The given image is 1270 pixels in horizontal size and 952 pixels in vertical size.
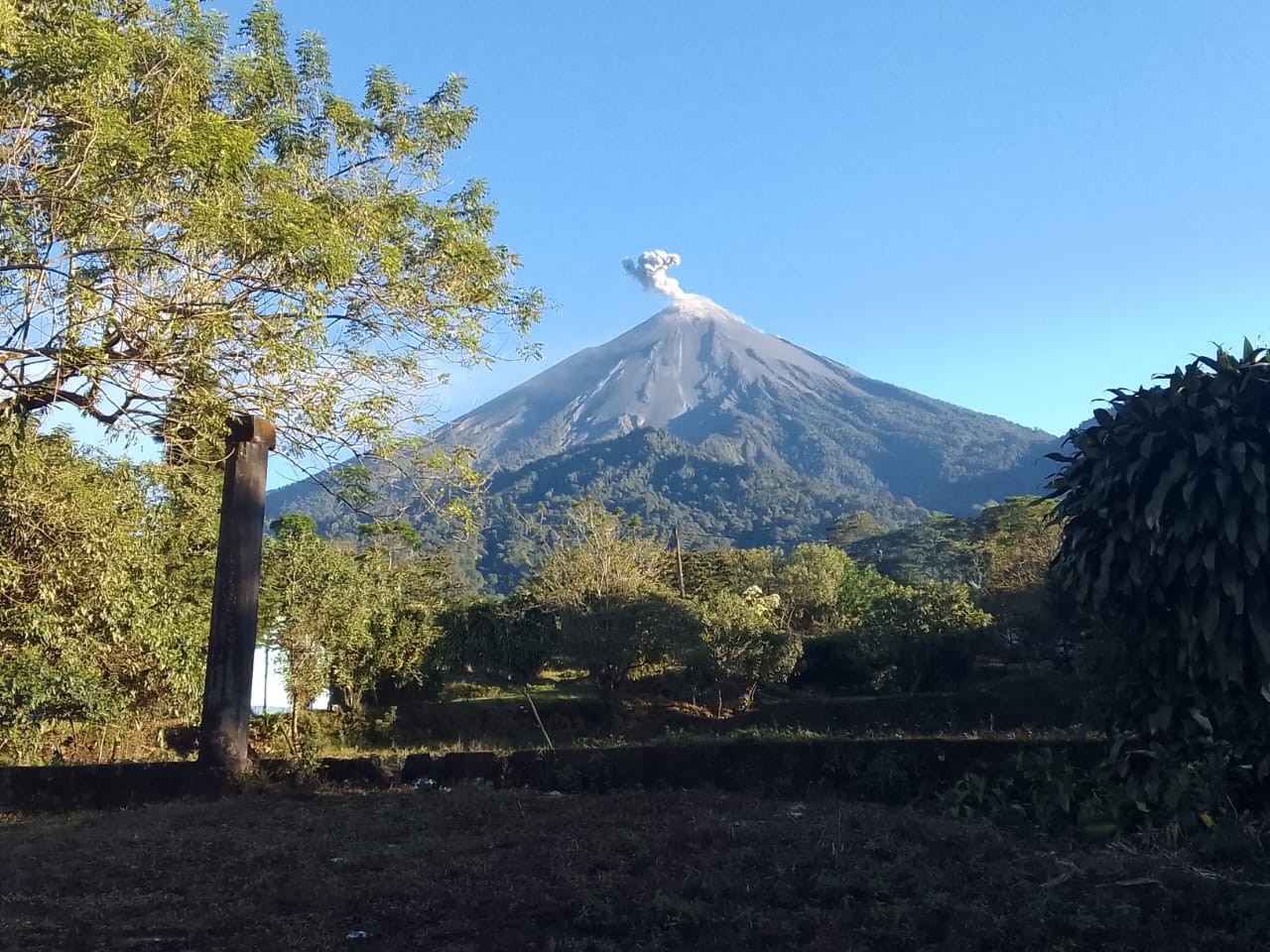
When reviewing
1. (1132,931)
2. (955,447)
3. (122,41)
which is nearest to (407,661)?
(122,41)

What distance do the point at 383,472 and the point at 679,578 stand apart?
2238 cm

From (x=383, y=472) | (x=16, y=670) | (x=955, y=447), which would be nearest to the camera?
(x=383, y=472)

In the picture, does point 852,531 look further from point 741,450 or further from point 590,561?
point 741,450

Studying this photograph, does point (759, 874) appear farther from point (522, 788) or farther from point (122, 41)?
point (122, 41)

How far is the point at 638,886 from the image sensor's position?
451cm

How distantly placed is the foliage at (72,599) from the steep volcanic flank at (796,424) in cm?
10688

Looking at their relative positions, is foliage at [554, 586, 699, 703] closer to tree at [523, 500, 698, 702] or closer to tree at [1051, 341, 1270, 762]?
tree at [523, 500, 698, 702]

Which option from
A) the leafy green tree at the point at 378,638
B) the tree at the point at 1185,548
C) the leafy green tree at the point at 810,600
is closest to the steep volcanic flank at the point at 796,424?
the leafy green tree at the point at 810,600

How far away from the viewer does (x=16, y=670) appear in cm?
1096

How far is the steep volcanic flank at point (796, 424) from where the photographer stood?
14262 centimetres

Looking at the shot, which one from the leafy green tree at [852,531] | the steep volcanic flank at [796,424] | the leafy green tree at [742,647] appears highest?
the steep volcanic flank at [796,424]

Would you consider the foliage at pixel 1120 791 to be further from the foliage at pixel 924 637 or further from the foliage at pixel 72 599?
the foliage at pixel 924 637

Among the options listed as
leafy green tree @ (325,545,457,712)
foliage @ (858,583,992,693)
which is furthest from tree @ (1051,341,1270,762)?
foliage @ (858,583,992,693)

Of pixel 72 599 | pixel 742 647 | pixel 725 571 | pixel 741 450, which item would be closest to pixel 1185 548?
pixel 72 599
